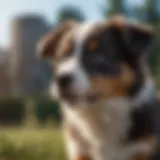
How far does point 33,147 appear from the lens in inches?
170

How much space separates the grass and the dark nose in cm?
104

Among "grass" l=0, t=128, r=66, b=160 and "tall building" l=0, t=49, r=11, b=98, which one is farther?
"tall building" l=0, t=49, r=11, b=98

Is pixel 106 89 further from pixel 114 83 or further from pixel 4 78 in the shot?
pixel 4 78

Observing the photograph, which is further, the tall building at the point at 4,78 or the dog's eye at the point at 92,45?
the tall building at the point at 4,78

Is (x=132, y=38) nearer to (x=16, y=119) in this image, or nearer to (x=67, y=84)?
(x=67, y=84)

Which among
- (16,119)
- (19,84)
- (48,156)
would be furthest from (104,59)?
(16,119)

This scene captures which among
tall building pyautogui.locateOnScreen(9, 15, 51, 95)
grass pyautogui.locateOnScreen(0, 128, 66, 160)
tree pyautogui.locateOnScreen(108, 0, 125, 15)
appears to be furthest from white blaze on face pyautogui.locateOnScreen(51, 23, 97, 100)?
tree pyautogui.locateOnScreen(108, 0, 125, 15)

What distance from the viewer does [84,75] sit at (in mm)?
3137

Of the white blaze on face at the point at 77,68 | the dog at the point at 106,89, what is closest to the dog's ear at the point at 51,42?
the dog at the point at 106,89

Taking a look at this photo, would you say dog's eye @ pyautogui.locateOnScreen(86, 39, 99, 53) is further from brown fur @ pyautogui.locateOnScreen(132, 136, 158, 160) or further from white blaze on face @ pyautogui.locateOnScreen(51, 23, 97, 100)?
brown fur @ pyautogui.locateOnScreen(132, 136, 158, 160)

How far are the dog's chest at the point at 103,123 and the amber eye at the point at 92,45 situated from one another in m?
0.35

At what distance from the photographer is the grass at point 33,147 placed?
420 cm

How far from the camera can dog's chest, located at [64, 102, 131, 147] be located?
3.36 m

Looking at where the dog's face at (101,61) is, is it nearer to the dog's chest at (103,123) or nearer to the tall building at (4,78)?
the dog's chest at (103,123)
